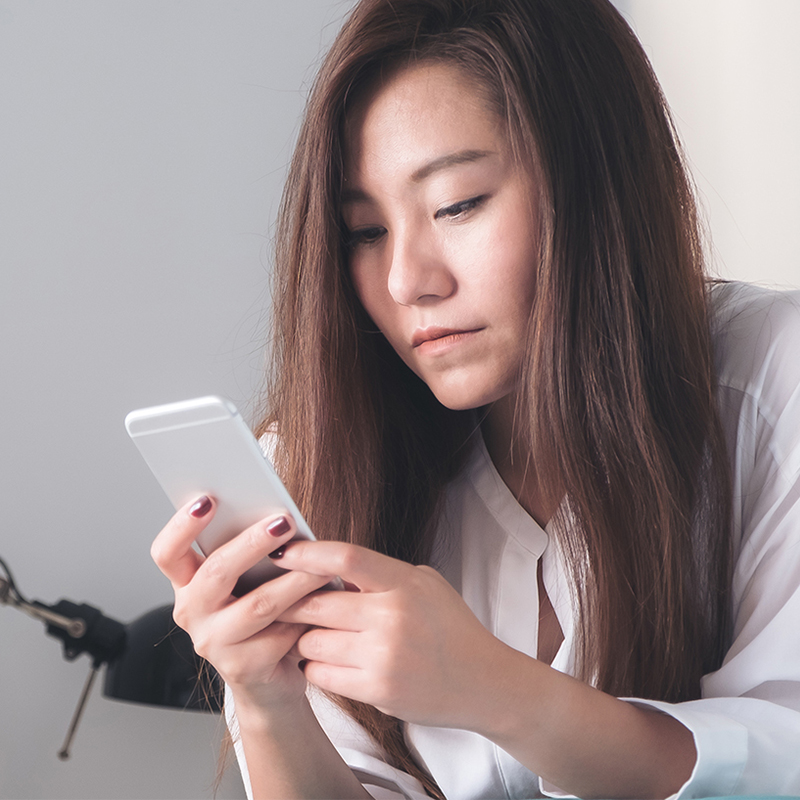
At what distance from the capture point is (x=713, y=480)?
0.88 metres

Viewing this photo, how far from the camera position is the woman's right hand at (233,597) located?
603mm

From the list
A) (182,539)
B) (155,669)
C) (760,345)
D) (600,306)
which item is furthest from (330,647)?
(155,669)

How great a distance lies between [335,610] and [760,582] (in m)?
0.44

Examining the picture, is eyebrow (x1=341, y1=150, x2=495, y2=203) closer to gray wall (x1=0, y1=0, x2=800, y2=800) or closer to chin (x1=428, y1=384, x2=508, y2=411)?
chin (x1=428, y1=384, x2=508, y2=411)

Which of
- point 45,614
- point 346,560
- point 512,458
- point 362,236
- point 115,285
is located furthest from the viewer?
point 115,285

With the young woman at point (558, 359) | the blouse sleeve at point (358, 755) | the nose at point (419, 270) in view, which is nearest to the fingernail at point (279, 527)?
the young woman at point (558, 359)

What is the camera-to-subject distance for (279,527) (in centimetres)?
59

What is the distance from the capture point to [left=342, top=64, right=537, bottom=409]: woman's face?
0.82 m

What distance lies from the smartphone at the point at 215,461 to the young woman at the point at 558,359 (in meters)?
0.17

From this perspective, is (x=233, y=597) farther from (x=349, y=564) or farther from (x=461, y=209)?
(x=461, y=209)

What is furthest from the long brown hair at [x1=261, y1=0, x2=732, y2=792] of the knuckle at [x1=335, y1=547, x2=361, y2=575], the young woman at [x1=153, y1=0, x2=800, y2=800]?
the knuckle at [x1=335, y1=547, x2=361, y2=575]

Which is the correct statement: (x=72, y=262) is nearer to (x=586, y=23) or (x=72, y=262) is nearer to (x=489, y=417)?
(x=489, y=417)

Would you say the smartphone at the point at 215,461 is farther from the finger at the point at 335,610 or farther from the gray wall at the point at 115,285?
the gray wall at the point at 115,285

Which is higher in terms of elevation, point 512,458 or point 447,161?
point 447,161
